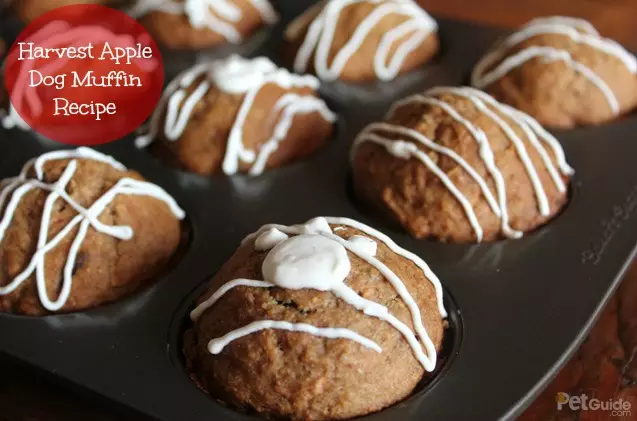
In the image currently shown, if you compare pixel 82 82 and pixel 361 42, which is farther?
pixel 361 42

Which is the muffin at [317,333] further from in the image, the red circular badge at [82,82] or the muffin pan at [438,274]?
the red circular badge at [82,82]

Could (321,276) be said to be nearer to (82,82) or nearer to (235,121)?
(235,121)

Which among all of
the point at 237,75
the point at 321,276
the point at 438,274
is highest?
the point at 321,276

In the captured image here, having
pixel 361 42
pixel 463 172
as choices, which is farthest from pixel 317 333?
pixel 361 42

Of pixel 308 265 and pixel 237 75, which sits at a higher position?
pixel 308 265

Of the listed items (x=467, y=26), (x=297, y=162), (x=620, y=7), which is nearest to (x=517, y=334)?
(x=297, y=162)

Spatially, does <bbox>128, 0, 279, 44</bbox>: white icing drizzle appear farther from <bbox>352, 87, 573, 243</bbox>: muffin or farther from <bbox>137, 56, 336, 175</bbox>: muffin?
<bbox>352, 87, 573, 243</bbox>: muffin

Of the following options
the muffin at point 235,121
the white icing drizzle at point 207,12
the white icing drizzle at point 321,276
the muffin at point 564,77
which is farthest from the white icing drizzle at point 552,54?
the white icing drizzle at point 321,276
